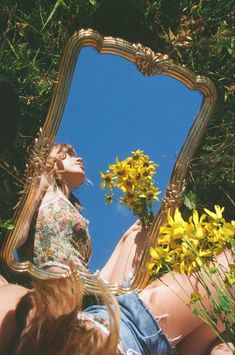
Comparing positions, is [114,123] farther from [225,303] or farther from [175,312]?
[225,303]

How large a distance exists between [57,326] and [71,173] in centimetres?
65

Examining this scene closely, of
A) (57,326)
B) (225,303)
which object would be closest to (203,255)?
(225,303)

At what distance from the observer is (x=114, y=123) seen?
4.46 ft

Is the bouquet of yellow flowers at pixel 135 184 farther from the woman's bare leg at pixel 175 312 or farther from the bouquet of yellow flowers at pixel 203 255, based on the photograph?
the bouquet of yellow flowers at pixel 203 255

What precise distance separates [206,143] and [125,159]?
202 millimetres

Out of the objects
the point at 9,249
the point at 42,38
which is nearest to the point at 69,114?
the point at 42,38

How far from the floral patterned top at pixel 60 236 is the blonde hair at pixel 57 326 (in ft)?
1.76

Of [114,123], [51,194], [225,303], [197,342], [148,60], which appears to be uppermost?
[148,60]

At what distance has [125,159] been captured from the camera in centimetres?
135

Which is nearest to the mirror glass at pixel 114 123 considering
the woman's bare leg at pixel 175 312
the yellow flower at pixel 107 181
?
the yellow flower at pixel 107 181

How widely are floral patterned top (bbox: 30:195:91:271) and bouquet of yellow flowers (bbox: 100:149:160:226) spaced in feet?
0.28

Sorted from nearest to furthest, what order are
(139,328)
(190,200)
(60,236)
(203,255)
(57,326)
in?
1. (57,326)
2. (203,255)
3. (139,328)
4. (60,236)
5. (190,200)

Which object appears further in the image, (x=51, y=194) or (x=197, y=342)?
(x=51, y=194)

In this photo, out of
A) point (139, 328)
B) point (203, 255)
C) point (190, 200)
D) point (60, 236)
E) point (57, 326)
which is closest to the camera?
point (57, 326)
